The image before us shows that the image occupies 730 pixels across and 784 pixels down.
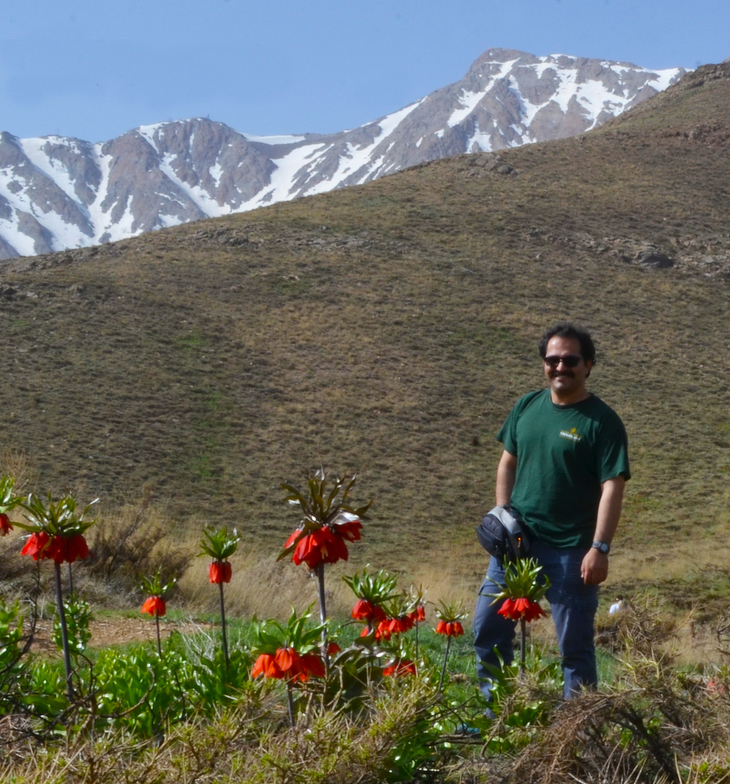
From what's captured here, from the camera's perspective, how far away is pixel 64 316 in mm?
29453

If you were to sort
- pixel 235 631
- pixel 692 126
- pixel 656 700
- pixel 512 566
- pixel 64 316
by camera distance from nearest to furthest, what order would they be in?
1. pixel 656 700
2. pixel 512 566
3. pixel 235 631
4. pixel 64 316
5. pixel 692 126

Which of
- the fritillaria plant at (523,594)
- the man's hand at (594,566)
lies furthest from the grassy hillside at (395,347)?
the fritillaria plant at (523,594)

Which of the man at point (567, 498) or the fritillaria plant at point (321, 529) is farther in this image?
the man at point (567, 498)

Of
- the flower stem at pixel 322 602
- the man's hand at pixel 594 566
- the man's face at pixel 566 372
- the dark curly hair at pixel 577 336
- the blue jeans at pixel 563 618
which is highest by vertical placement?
the dark curly hair at pixel 577 336

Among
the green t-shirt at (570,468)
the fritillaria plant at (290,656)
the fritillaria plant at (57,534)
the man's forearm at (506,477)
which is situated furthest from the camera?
the man's forearm at (506,477)

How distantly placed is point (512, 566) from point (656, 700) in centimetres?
96

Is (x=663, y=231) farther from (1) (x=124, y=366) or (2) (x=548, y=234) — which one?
(1) (x=124, y=366)

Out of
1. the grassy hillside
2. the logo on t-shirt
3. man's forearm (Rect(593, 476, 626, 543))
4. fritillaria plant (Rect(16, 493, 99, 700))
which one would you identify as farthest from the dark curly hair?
the grassy hillside

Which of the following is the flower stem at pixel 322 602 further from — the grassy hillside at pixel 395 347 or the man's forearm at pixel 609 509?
the grassy hillside at pixel 395 347

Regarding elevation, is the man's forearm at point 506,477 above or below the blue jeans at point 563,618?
above

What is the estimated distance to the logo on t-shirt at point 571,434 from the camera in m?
3.91

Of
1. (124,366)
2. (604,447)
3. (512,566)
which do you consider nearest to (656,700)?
(512,566)

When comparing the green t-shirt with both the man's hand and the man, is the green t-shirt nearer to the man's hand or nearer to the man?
the man

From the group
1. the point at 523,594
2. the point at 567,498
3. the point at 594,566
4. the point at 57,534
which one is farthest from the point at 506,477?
the point at 57,534
